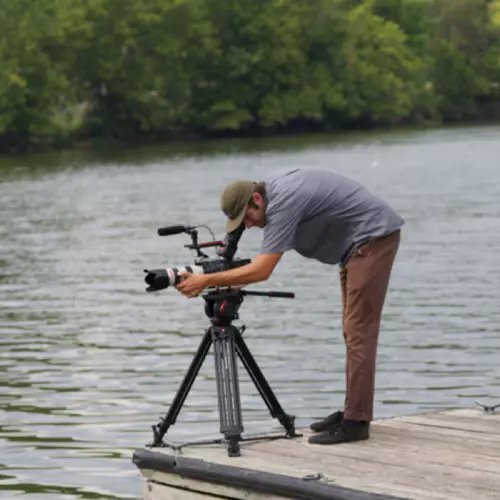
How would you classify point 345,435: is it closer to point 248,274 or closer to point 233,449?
point 233,449

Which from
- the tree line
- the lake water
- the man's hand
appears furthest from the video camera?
the tree line

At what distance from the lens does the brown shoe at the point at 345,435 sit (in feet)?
33.1

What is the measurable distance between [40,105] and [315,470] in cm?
10798

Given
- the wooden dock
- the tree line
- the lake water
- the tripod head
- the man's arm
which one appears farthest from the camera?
the tree line

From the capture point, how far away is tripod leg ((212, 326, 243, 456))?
988 cm

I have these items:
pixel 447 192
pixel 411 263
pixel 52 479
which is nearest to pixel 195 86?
pixel 447 192

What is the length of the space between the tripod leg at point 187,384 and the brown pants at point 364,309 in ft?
2.55

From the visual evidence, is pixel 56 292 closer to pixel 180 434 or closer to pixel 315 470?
pixel 180 434

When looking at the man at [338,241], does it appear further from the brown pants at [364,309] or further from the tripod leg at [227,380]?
the tripod leg at [227,380]

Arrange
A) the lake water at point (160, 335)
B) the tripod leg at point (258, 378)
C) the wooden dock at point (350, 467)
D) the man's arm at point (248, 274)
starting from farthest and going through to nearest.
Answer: the lake water at point (160, 335)
the tripod leg at point (258, 378)
the man's arm at point (248, 274)
the wooden dock at point (350, 467)

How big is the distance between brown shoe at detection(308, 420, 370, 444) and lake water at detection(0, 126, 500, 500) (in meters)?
2.75

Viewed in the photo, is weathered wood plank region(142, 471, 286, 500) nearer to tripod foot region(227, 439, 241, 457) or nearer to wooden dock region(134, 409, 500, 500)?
wooden dock region(134, 409, 500, 500)

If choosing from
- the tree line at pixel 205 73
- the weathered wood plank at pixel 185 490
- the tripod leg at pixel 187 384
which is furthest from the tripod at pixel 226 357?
the tree line at pixel 205 73

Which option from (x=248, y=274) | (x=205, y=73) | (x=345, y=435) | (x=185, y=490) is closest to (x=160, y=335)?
(x=345, y=435)
